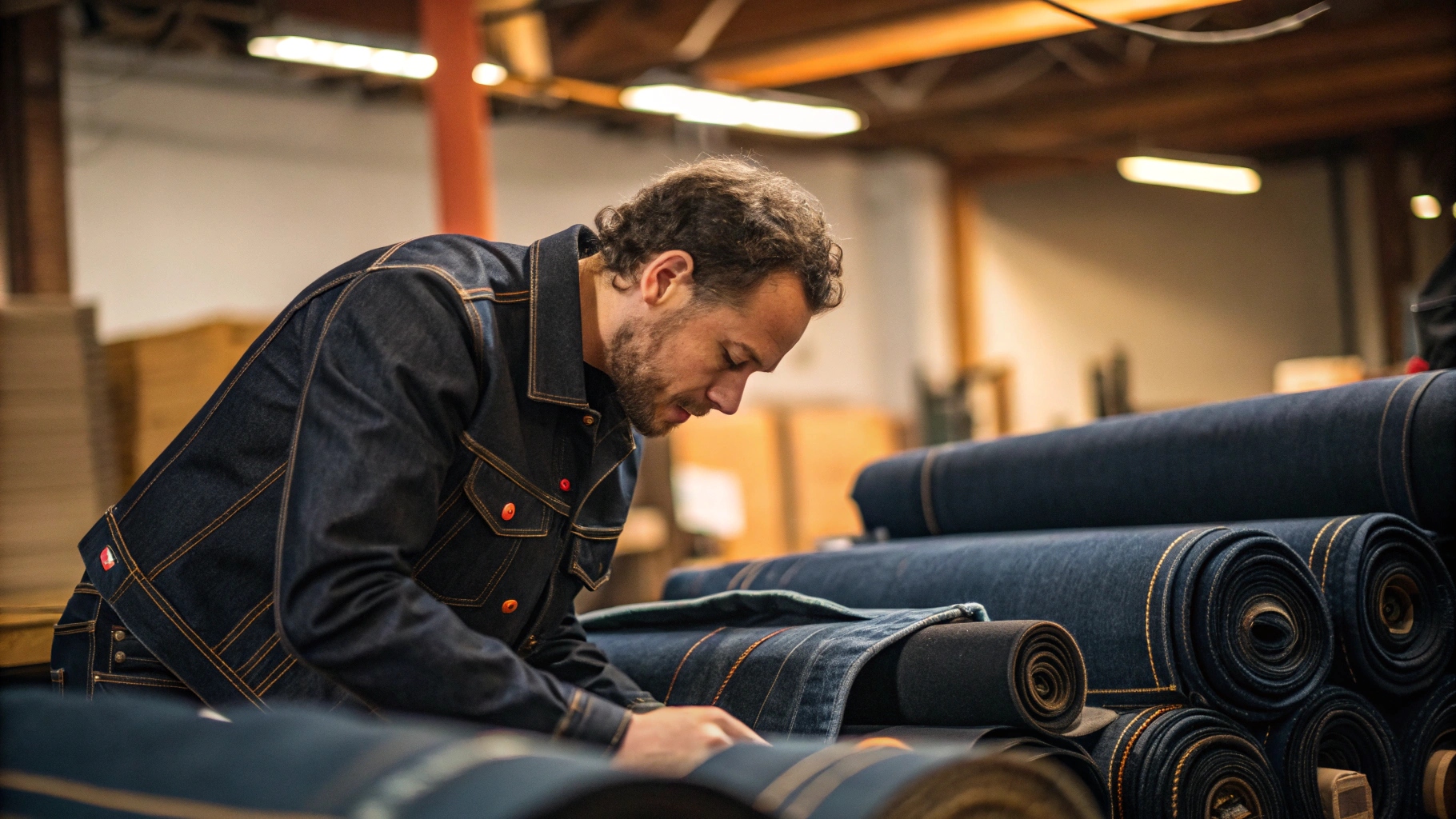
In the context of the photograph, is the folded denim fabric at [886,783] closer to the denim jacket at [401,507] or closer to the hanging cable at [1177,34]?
the denim jacket at [401,507]

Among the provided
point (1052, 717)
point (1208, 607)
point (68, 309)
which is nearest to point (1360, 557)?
point (1208, 607)

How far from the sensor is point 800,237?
1769 millimetres

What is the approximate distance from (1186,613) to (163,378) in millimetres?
5530

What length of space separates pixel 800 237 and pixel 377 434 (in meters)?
0.65

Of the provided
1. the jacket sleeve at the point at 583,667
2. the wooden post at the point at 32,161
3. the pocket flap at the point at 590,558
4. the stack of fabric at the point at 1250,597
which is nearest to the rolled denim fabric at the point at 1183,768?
the stack of fabric at the point at 1250,597

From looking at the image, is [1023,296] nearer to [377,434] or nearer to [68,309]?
[68,309]

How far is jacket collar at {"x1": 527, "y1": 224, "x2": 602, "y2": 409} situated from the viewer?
170cm

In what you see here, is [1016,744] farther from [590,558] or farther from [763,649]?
[590,558]

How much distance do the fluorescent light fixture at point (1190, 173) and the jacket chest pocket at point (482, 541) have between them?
9.24 meters

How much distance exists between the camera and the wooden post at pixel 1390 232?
1126 centimetres

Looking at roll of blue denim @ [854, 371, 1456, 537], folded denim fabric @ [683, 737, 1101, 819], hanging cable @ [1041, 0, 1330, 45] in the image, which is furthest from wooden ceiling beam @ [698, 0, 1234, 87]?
folded denim fabric @ [683, 737, 1101, 819]

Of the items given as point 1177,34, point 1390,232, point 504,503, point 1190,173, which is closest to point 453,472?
point 504,503

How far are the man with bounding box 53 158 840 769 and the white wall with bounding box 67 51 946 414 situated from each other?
4.63m

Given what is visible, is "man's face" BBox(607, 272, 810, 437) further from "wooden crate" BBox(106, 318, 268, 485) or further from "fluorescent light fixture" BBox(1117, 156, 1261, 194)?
"fluorescent light fixture" BBox(1117, 156, 1261, 194)
